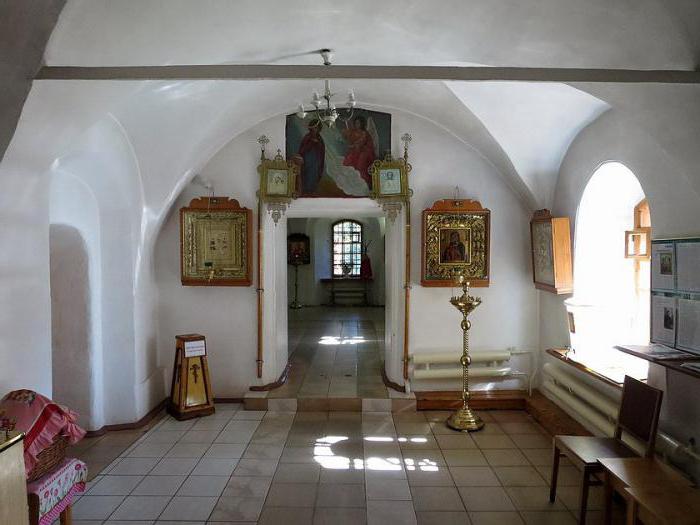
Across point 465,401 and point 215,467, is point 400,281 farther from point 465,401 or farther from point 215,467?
point 215,467

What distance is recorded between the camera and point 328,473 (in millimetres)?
4723

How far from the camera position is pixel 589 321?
5.18m

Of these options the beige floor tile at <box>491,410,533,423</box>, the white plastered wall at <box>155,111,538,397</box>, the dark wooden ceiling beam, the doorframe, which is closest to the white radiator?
the white plastered wall at <box>155,111,538,397</box>

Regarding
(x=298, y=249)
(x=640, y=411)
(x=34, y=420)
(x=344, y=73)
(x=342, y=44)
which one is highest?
(x=342, y=44)

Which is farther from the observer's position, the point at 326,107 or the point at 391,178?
the point at 391,178

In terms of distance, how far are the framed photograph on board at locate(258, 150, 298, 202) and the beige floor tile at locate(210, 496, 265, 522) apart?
3674 millimetres

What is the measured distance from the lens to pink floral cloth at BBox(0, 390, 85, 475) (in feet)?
10.3

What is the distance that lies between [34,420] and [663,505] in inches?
144

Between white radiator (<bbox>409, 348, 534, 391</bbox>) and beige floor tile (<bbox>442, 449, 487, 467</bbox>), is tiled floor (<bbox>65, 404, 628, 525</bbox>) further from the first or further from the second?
white radiator (<bbox>409, 348, 534, 391</bbox>)

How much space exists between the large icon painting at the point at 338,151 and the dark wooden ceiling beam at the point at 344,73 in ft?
13.1

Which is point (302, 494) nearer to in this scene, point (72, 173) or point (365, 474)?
point (365, 474)

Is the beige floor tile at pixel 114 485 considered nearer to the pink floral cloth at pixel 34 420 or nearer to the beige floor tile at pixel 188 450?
the beige floor tile at pixel 188 450

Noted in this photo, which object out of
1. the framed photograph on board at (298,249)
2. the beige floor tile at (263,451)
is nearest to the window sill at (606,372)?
the beige floor tile at (263,451)

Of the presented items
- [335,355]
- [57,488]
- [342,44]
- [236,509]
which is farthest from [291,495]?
[335,355]
